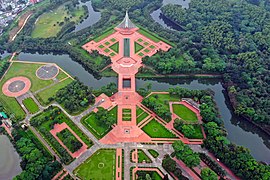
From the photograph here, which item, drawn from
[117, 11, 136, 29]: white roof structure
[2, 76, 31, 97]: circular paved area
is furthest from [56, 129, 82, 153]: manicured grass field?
[117, 11, 136, 29]: white roof structure

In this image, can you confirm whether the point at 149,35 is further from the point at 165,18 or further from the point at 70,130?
the point at 70,130

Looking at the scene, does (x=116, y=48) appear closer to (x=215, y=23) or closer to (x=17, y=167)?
(x=215, y=23)

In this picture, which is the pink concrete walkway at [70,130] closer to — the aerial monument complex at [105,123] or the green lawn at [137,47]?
the aerial monument complex at [105,123]

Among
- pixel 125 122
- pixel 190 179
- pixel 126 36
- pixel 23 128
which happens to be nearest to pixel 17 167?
pixel 23 128

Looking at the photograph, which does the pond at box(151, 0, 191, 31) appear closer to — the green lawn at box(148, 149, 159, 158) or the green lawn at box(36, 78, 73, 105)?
the green lawn at box(36, 78, 73, 105)

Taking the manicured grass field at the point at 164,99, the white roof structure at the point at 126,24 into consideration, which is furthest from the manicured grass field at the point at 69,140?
the white roof structure at the point at 126,24
